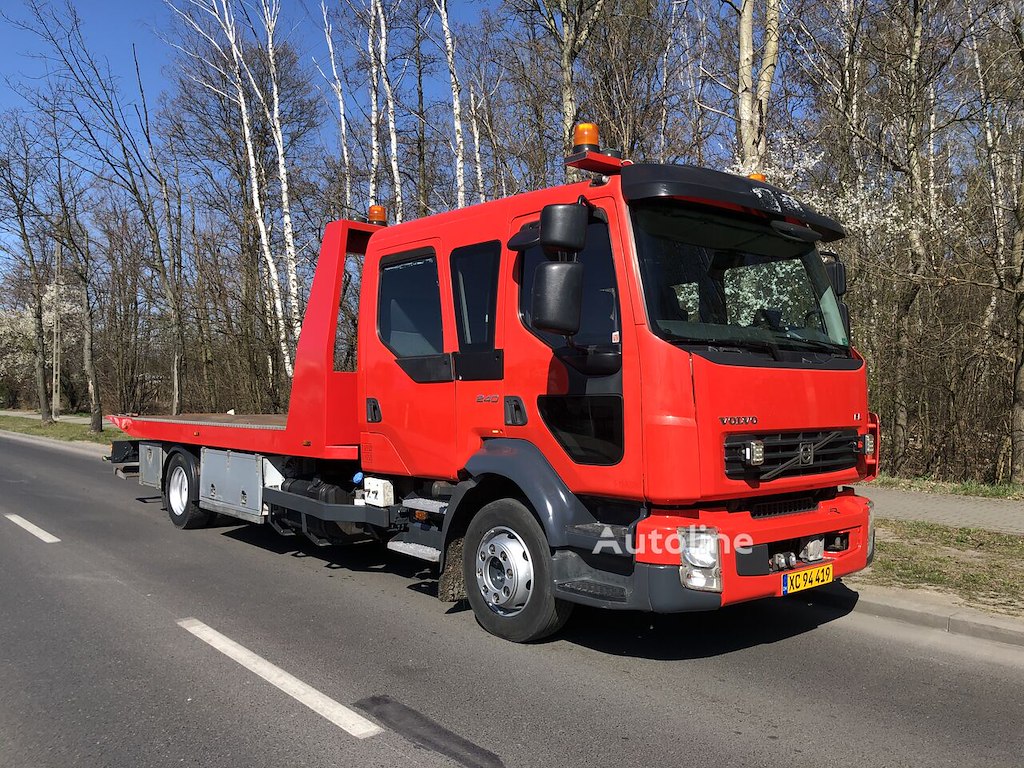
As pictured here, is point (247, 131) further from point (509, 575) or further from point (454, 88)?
point (509, 575)

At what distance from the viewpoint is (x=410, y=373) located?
5.82 meters

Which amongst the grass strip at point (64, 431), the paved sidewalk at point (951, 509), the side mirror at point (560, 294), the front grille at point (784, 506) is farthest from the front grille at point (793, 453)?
the grass strip at point (64, 431)

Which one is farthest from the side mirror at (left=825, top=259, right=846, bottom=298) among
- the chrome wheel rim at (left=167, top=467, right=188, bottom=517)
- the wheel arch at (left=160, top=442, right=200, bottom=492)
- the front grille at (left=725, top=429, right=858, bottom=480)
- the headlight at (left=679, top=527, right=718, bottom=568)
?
the chrome wheel rim at (left=167, top=467, right=188, bottom=517)

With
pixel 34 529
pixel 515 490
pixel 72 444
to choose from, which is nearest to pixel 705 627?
pixel 515 490

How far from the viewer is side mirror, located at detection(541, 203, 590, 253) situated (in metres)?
4.31

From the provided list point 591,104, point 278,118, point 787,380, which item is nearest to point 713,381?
point 787,380

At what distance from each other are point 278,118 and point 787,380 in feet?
62.7

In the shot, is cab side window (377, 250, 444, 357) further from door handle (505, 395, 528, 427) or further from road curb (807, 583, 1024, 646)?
road curb (807, 583, 1024, 646)

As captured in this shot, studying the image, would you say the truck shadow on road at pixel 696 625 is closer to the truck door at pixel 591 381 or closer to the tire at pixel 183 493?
the truck door at pixel 591 381

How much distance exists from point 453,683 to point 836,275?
145 inches

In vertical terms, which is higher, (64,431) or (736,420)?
(736,420)

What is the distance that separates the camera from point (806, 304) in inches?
202

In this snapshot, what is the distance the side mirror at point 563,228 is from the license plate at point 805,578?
2215 millimetres

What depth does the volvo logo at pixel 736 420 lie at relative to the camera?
13.8 ft
